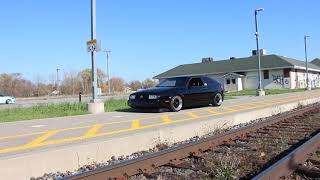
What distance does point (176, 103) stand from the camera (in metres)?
17.2

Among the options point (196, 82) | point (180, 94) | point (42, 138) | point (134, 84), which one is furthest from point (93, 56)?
point (134, 84)

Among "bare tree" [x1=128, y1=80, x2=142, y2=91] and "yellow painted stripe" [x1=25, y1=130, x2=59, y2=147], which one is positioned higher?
"bare tree" [x1=128, y1=80, x2=142, y2=91]

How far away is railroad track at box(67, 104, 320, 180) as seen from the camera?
6.33 metres

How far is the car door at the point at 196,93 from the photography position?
1788 centimetres

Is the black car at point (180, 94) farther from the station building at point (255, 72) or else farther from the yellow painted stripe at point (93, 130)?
the station building at point (255, 72)

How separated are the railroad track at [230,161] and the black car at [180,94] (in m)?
6.06

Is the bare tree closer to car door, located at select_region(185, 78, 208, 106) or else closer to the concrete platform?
car door, located at select_region(185, 78, 208, 106)

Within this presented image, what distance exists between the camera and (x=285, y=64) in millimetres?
64500

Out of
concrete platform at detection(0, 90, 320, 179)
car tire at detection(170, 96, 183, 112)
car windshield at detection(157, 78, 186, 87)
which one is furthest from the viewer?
car windshield at detection(157, 78, 186, 87)

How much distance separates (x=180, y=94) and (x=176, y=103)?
1.27 feet

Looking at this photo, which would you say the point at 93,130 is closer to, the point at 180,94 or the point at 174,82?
the point at 180,94

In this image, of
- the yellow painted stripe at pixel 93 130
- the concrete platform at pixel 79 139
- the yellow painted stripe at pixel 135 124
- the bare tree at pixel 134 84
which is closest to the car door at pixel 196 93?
the concrete platform at pixel 79 139

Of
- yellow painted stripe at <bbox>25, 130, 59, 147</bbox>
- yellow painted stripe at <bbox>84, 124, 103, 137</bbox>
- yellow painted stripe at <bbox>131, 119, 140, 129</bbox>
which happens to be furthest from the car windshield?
yellow painted stripe at <bbox>25, 130, 59, 147</bbox>

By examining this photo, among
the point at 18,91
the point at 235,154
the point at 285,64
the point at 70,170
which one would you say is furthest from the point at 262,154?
the point at 18,91
